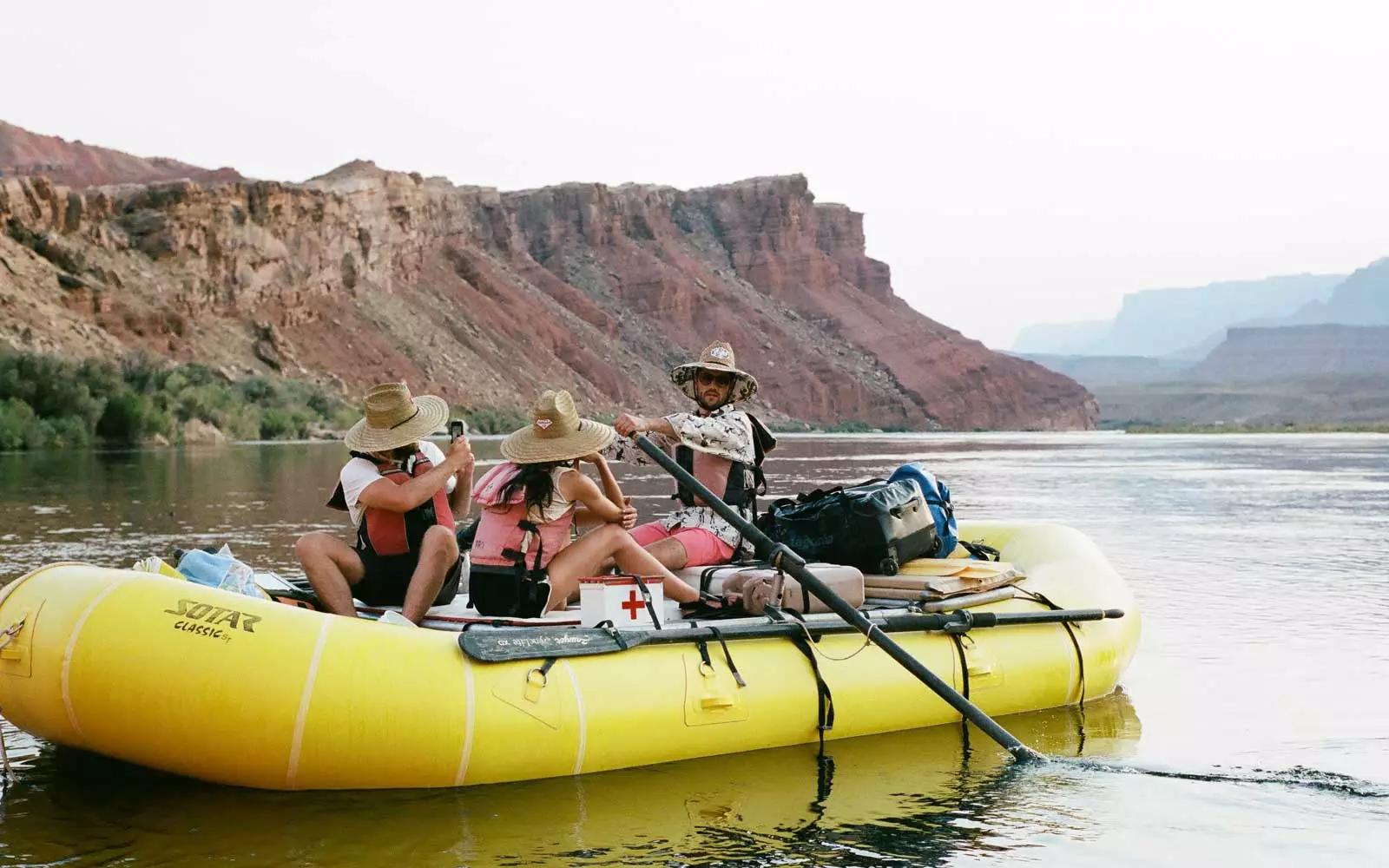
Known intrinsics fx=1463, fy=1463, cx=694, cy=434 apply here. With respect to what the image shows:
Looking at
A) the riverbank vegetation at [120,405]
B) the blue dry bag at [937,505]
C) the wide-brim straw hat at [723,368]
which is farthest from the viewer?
the riverbank vegetation at [120,405]

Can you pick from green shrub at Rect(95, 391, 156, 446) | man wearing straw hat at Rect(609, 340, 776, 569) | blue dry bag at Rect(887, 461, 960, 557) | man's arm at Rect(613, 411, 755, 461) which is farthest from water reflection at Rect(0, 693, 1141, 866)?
green shrub at Rect(95, 391, 156, 446)

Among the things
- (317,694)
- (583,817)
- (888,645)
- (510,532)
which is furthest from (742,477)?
(317,694)

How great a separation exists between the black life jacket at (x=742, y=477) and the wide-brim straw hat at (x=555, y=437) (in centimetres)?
85

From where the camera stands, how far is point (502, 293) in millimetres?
92750

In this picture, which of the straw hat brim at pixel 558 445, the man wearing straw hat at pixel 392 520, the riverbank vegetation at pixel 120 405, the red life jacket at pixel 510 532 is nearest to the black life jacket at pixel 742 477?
the straw hat brim at pixel 558 445

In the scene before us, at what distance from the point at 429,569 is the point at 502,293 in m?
86.6

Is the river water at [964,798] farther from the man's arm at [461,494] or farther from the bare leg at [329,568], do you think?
the man's arm at [461,494]

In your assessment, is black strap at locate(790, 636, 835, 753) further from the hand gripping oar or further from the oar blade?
the oar blade

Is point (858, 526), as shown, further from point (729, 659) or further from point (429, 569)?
point (429, 569)

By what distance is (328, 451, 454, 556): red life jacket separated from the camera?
7383 millimetres

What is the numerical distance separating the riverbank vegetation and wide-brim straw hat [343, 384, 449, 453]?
35029 mm

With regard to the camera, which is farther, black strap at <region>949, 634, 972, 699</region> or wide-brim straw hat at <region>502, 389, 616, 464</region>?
black strap at <region>949, 634, 972, 699</region>

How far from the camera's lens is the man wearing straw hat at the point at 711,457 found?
8094 mm

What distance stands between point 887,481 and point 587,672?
278 centimetres
